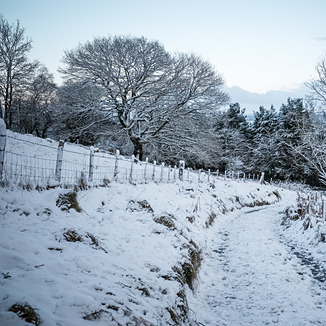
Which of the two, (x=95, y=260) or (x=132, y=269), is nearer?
(x=95, y=260)

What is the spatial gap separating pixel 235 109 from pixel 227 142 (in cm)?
879

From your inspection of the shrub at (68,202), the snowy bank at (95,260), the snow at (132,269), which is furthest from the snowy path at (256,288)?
the shrub at (68,202)

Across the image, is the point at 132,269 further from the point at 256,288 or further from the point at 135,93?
the point at 135,93

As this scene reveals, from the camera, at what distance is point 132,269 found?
11.2 ft

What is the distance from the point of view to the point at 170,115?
19.6 meters

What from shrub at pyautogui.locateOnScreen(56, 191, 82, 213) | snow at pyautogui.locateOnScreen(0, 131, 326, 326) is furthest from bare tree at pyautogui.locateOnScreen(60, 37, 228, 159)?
shrub at pyautogui.locateOnScreen(56, 191, 82, 213)

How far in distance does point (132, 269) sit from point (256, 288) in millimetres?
2454

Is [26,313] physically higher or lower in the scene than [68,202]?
lower

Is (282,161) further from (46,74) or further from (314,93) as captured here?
(46,74)

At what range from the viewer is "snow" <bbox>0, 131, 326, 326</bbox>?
2.16 metres

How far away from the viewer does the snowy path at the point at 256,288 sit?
11.3 ft

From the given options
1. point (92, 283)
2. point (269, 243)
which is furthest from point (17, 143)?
point (269, 243)

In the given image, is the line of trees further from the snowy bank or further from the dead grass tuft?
the dead grass tuft

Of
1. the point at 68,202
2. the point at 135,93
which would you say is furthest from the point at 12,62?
the point at 68,202
